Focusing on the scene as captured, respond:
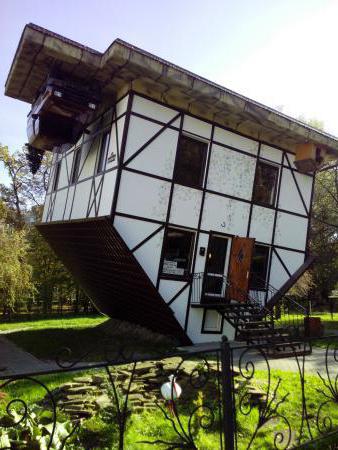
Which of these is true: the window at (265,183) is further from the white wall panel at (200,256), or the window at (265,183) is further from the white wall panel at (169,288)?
the white wall panel at (169,288)

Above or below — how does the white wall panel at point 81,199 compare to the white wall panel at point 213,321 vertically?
above

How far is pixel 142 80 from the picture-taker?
1052 cm

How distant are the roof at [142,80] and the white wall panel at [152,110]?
0.81 feet

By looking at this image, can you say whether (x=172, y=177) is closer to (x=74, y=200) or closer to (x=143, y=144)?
(x=143, y=144)

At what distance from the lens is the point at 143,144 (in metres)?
10.8

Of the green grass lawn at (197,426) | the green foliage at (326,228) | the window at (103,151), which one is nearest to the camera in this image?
the green grass lawn at (197,426)

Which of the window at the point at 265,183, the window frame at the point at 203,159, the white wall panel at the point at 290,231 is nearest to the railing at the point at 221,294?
the white wall panel at the point at 290,231

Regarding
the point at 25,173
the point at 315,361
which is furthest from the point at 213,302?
the point at 25,173

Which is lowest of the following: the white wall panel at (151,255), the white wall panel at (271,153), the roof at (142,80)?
the white wall panel at (151,255)

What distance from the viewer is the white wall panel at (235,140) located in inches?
492

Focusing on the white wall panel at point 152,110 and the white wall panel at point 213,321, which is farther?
the white wall panel at point 213,321

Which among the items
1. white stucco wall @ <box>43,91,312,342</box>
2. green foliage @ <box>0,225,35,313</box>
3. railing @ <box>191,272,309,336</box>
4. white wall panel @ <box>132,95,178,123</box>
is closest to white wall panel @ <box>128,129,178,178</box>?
white stucco wall @ <box>43,91,312,342</box>

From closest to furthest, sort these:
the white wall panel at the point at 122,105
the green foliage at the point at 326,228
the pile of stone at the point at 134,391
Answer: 1. the pile of stone at the point at 134,391
2. the white wall panel at the point at 122,105
3. the green foliage at the point at 326,228

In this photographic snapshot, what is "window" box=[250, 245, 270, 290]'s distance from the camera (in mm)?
13336
